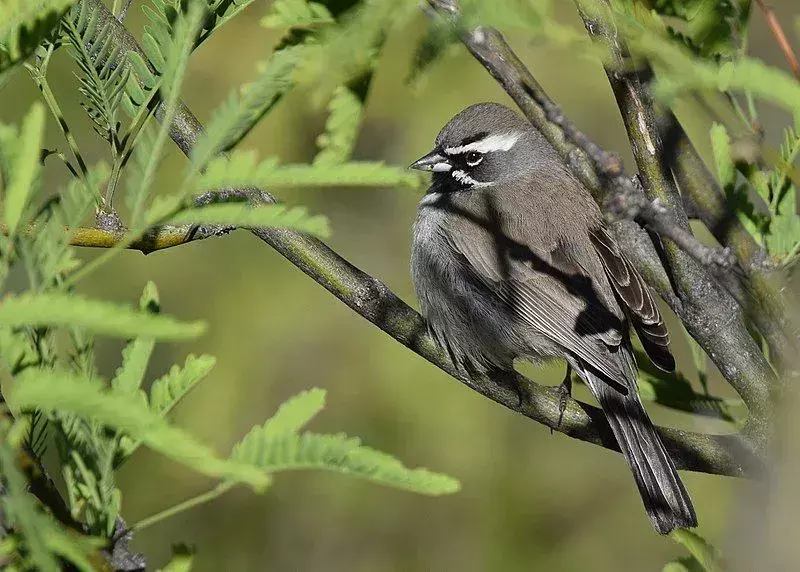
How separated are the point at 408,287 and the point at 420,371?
1.97 feet

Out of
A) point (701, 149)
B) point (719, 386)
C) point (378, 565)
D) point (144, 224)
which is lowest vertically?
point (378, 565)

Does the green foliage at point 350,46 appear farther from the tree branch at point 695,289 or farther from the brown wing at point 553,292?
the brown wing at point 553,292

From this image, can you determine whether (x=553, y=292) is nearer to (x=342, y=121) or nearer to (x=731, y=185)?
(x=731, y=185)

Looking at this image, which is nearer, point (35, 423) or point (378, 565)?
point (35, 423)

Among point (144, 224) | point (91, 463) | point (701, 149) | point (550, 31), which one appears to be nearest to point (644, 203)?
point (550, 31)

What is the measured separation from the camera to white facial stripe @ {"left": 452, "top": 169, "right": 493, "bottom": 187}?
18.2 feet

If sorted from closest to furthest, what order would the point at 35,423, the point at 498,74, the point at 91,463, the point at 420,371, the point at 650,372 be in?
1. the point at 35,423
2. the point at 91,463
3. the point at 498,74
4. the point at 650,372
5. the point at 420,371

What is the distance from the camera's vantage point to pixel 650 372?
4.05 m

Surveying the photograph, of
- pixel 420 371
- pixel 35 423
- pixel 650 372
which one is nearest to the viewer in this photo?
pixel 35 423

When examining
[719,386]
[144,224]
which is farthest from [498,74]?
[719,386]

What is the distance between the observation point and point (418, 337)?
368 cm

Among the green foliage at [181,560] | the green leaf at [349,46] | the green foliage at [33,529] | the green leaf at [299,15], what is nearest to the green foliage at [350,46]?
the green leaf at [349,46]

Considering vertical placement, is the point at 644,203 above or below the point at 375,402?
above

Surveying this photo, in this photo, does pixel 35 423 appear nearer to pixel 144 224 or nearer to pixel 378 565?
pixel 144 224
